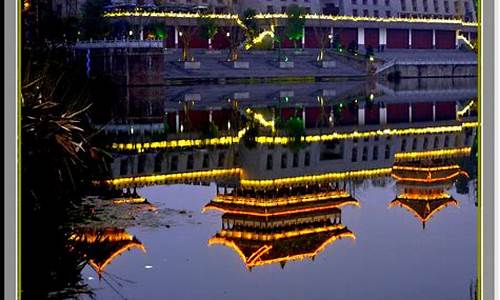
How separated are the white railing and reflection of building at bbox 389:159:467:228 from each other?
1105 centimetres

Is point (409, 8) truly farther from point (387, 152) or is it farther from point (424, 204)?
point (424, 204)

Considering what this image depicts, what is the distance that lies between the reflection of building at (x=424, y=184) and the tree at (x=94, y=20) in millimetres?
12580

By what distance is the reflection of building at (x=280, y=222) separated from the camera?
4.38 metres

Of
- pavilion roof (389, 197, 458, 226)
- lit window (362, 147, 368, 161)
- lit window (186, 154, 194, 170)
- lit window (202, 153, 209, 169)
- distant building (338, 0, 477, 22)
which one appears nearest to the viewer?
pavilion roof (389, 197, 458, 226)

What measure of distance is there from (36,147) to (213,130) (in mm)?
6814

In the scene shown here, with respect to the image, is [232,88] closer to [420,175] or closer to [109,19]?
[109,19]

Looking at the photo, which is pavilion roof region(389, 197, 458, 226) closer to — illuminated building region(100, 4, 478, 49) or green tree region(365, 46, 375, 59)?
illuminated building region(100, 4, 478, 49)

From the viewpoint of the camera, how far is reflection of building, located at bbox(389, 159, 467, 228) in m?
5.69

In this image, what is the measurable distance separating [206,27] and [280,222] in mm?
19988

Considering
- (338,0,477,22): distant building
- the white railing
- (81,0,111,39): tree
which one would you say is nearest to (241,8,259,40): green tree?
(338,0,477,22): distant building

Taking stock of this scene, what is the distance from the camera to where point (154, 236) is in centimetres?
477

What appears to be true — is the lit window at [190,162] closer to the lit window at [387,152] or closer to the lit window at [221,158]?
the lit window at [221,158]

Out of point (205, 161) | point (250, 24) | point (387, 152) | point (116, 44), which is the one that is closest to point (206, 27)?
point (250, 24)
